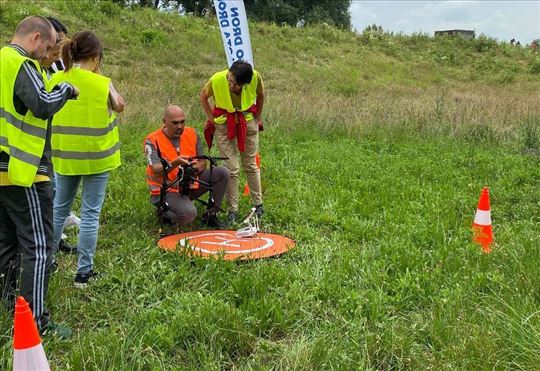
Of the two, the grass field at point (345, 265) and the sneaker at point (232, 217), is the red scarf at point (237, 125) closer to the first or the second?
the sneaker at point (232, 217)

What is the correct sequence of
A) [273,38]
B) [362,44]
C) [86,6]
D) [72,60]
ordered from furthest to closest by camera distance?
[362,44] → [273,38] → [86,6] → [72,60]

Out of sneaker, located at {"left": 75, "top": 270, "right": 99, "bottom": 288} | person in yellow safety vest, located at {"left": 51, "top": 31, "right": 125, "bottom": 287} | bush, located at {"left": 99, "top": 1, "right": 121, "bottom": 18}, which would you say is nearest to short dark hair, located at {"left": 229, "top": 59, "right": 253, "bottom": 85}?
person in yellow safety vest, located at {"left": 51, "top": 31, "right": 125, "bottom": 287}

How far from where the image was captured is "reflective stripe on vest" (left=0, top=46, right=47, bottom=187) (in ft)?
8.63

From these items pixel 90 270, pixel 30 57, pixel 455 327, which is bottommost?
pixel 455 327

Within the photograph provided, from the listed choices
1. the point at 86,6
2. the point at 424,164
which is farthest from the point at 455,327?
→ the point at 86,6

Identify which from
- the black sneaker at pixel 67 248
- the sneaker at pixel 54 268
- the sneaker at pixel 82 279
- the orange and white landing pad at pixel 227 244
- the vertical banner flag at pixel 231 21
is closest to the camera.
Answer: the sneaker at pixel 82 279

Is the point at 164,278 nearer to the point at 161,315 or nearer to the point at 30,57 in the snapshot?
the point at 161,315

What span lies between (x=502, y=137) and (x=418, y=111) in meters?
2.06

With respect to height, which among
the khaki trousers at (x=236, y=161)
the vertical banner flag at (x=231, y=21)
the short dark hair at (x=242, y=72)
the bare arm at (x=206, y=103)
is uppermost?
the vertical banner flag at (x=231, y=21)

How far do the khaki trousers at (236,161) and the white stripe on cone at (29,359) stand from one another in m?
3.35

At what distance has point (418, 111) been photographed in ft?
36.2

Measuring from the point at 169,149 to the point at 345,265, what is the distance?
2.06 meters

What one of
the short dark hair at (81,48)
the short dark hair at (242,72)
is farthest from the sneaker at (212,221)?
the short dark hair at (81,48)

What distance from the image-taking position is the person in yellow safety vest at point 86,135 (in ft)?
11.4
